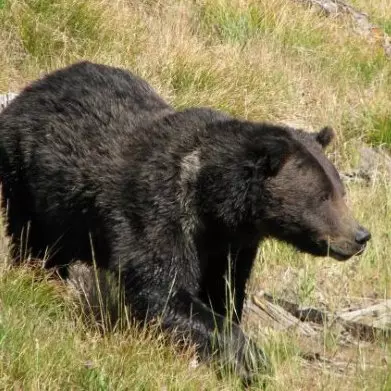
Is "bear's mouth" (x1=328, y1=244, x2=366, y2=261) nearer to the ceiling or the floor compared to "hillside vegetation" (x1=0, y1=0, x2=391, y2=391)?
nearer to the ceiling

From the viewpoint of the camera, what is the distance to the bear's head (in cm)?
586

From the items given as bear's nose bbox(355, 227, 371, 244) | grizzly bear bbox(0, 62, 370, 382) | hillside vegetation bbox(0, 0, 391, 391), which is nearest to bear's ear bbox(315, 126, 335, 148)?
grizzly bear bbox(0, 62, 370, 382)

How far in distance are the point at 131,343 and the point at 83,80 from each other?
2263 mm

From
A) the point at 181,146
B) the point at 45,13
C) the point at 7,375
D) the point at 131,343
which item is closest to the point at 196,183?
the point at 181,146

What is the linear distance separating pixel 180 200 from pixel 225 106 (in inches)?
146

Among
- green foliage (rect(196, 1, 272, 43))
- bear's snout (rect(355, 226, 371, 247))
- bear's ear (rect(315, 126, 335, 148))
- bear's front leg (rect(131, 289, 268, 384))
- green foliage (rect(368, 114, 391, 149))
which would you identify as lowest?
green foliage (rect(368, 114, 391, 149))

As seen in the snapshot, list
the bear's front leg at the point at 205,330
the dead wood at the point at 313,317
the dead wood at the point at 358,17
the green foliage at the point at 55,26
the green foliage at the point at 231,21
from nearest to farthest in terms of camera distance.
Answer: the bear's front leg at the point at 205,330 → the dead wood at the point at 313,317 → the green foliage at the point at 55,26 → the green foliage at the point at 231,21 → the dead wood at the point at 358,17

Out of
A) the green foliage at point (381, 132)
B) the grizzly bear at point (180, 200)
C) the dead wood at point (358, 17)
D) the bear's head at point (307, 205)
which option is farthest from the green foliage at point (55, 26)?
the dead wood at point (358, 17)

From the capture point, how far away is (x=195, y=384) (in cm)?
488

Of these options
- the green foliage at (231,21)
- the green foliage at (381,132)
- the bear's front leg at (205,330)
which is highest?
the green foliage at (231,21)

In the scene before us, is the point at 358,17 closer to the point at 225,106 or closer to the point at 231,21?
the point at 231,21

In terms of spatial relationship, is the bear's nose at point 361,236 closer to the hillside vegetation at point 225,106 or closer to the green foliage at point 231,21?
the hillside vegetation at point 225,106

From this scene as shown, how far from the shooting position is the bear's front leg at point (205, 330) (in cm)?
536

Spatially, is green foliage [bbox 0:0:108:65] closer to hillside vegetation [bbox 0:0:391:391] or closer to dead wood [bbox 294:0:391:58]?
hillside vegetation [bbox 0:0:391:391]
